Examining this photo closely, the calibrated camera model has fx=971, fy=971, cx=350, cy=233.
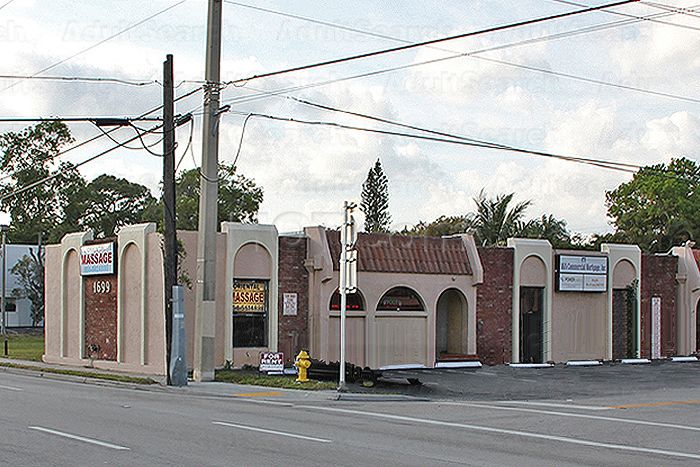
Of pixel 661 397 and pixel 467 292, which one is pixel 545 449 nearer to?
pixel 661 397

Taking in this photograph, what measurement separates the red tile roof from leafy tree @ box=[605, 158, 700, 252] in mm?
37230

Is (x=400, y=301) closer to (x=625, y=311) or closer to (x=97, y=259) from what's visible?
(x=97, y=259)

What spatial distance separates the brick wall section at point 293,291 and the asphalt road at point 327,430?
7.66 metres

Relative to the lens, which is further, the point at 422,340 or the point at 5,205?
the point at 5,205

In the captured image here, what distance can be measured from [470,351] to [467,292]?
7.22ft

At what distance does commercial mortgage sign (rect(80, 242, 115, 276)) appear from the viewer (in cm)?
3350

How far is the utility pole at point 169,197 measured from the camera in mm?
26375

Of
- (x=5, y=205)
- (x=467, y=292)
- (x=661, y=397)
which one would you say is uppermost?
(x=5, y=205)

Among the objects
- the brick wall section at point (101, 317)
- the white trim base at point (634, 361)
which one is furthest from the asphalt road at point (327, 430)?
the white trim base at point (634, 361)

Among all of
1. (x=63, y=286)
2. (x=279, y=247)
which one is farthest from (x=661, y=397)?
(x=63, y=286)

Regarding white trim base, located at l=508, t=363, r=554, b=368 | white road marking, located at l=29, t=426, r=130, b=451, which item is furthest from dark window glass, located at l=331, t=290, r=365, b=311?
white road marking, located at l=29, t=426, r=130, b=451

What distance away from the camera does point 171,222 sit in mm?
26359

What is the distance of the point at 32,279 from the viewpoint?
229ft

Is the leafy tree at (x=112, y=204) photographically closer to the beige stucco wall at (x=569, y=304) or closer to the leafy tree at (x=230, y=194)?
the leafy tree at (x=230, y=194)
